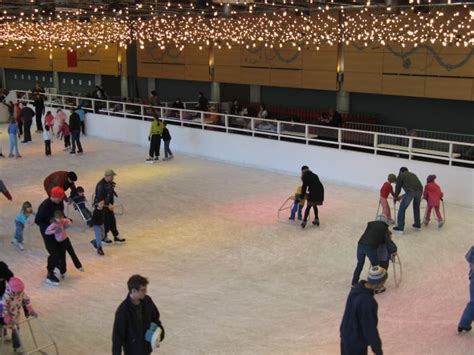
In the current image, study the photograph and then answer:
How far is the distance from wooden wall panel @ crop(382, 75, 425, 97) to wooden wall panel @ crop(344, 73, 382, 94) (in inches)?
8.2

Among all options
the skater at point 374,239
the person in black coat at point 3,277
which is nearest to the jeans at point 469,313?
the skater at point 374,239

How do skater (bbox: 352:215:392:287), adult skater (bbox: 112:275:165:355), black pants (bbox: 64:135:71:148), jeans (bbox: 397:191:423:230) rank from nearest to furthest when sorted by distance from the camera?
adult skater (bbox: 112:275:165:355), skater (bbox: 352:215:392:287), jeans (bbox: 397:191:423:230), black pants (bbox: 64:135:71:148)

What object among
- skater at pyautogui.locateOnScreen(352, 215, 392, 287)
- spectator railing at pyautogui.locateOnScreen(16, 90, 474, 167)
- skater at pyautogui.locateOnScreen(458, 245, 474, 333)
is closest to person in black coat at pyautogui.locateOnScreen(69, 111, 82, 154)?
spectator railing at pyautogui.locateOnScreen(16, 90, 474, 167)

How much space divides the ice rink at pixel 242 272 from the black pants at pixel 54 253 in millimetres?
249

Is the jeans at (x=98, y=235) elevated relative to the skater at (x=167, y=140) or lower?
lower

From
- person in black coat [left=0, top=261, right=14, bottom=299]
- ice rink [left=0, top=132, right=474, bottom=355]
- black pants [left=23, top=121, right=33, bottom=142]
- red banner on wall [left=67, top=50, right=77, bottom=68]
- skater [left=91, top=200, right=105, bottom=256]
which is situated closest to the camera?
person in black coat [left=0, top=261, right=14, bottom=299]

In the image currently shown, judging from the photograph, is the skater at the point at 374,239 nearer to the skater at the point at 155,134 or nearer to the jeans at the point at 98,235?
the jeans at the point at 98,235

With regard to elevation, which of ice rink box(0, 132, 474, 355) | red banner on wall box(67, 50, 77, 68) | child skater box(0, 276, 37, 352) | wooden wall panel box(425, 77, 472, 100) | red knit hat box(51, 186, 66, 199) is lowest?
ice rink box(0, 132, 474, 355)

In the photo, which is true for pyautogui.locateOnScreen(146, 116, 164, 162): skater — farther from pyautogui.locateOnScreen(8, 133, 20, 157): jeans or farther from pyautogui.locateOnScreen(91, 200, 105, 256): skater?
pyautogui.locateOnScreen(91, 200, 105, 256): skater

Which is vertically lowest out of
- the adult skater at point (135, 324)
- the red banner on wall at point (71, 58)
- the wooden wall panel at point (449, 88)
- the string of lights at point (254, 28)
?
the adult skater at point (135, 324)

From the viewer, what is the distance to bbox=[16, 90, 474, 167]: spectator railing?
522 inches

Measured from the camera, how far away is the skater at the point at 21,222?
9336 mm

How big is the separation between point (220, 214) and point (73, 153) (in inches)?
317

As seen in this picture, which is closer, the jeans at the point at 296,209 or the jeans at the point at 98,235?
the jeans at the point at 98,235
